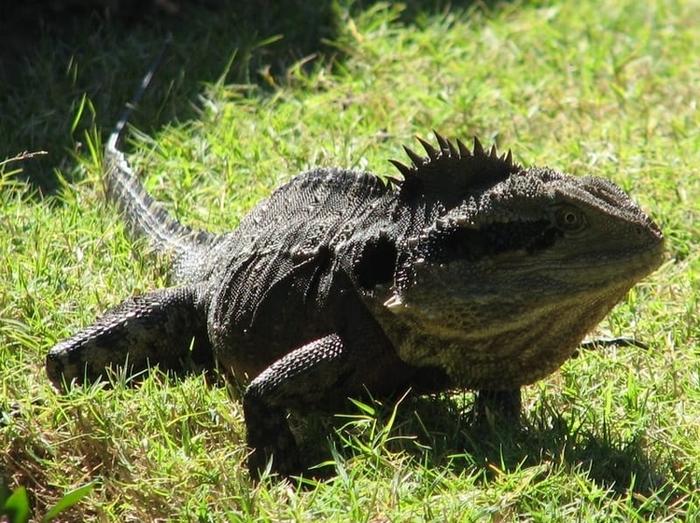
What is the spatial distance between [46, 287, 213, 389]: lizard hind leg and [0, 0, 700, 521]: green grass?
170 millimetres

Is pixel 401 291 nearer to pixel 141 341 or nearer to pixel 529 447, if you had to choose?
pixel 529 447

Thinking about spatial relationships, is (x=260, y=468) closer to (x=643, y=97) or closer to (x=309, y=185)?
(x=309, y=185)

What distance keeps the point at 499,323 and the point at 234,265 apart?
1.24 meters

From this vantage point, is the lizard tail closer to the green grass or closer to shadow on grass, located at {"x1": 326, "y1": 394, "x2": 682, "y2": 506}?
the green grass

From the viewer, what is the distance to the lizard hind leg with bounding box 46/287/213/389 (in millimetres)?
5180

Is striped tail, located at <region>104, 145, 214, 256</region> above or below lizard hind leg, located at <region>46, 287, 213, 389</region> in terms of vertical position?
above

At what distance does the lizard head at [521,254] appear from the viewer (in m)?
4.35

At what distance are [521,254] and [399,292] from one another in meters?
0.44

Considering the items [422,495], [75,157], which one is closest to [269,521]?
[422,495]

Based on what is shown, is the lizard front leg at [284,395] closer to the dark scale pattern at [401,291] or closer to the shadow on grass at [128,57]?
the dark scale pattern at [401,291]

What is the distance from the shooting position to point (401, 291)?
4551 mm

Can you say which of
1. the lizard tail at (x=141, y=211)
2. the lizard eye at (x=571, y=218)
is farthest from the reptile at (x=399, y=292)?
the lizard tail at (x=141, y=211)

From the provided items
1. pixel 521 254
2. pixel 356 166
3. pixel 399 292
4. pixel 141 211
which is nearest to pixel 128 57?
pixel 356 166

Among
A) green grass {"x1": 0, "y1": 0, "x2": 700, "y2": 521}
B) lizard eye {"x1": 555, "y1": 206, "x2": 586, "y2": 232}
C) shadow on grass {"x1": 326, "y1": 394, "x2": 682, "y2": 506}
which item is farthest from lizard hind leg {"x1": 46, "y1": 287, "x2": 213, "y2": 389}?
lizard eye {"x1": 555, "y1": 206, "x2": 586, "y2": 232}
